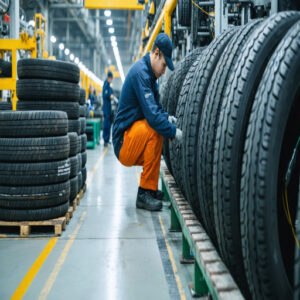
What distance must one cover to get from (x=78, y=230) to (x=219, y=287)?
6.57 feet

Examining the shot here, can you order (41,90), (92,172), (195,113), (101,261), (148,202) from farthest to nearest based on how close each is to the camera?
1. (92,172)
2. (148,202)
3. (41,90)
4. (101,261)
5. (195,113)

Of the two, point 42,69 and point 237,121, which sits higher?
point 42,69

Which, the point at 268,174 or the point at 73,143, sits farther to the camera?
the point at 73,143

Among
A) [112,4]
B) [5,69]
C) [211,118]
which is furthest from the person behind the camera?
[112,4]

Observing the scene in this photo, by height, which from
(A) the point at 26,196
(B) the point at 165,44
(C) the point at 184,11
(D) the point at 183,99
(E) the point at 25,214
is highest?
(C) the point at 184,11

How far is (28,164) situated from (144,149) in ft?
3.75

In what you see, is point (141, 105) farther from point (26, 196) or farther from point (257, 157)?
point (257, 157)

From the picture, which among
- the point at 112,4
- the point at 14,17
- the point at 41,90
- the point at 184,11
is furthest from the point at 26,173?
the point at 112,4

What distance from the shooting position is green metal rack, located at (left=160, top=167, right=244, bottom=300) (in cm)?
133

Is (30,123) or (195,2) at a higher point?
(195,2)

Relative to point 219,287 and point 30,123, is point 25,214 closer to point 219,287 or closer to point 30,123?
point 30,123

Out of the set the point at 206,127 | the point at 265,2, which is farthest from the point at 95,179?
the point at 206,127

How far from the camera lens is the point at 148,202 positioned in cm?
371

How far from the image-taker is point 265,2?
3.39 meters
